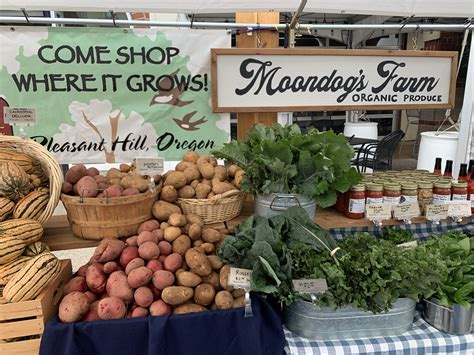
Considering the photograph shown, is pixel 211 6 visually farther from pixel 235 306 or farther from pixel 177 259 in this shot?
pixel 235 306

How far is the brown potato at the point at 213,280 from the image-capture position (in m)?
1.36

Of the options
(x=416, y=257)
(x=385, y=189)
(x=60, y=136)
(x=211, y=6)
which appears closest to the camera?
(x=416, y=257)

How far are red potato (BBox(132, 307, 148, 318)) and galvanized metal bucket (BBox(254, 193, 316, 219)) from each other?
25.0 inches

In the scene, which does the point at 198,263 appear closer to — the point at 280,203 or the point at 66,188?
the point at 280,203

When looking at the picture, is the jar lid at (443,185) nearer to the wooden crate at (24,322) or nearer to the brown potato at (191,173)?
the brown potato at (191,173)

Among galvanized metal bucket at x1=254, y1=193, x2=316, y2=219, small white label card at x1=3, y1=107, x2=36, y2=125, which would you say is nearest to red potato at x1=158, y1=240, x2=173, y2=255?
galvanized metal bucket at x1=254, y1=193, x2=316, y2=219

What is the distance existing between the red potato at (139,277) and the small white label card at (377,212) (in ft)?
3.31

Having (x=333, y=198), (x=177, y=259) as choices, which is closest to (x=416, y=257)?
(x=333, y=198)

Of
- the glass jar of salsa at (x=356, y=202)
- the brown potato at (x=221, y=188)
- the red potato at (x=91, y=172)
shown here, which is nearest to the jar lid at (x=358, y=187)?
the glass jar of salsa at (x=356, y=202)

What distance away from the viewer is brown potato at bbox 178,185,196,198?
5.32 feet

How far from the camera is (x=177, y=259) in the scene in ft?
4.43

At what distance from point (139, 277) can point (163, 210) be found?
1.13 feet

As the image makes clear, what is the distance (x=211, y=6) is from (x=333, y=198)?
126cm

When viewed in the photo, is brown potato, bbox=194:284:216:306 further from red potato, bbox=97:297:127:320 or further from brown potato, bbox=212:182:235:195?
brown potato, bbox=212:182:235:195
